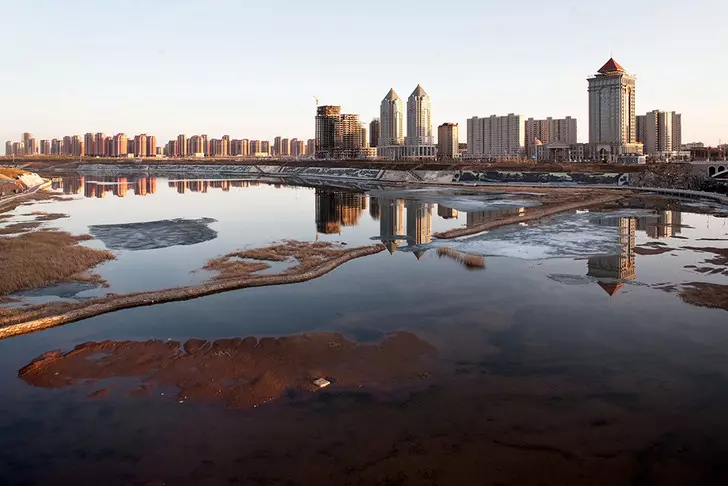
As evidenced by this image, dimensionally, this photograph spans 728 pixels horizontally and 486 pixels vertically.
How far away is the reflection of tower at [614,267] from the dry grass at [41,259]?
29092 millimetres

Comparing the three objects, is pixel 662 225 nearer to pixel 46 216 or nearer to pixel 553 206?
pixel 553 206

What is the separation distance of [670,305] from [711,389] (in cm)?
938

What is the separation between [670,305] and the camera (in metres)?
24.7

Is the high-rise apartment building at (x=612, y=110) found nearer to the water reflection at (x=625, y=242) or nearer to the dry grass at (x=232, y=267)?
the water reflection at (x=625, y=242)

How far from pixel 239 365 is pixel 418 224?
127 ft

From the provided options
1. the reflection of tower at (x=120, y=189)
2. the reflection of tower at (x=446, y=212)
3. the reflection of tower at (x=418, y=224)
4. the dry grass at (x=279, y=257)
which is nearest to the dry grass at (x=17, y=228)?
the dry grass at (x=279, y=257)

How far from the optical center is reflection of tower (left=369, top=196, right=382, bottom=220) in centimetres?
6388

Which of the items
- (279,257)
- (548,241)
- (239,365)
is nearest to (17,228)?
(279,257)

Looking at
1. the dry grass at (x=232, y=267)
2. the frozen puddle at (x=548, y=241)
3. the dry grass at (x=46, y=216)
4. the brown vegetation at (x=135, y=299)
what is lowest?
the brown vegetation at (x=135, y=299)

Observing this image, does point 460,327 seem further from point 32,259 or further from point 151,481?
point 32,259

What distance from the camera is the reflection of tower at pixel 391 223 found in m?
44.0

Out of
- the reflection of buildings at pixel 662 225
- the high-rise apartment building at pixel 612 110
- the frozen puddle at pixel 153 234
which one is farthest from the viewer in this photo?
the high-rise apartment building at pixel 612 110

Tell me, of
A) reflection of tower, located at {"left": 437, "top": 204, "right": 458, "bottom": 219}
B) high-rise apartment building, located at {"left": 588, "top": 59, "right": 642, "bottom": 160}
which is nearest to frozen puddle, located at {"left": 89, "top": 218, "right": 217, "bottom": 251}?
reflection of tower, located at {"left": 437, "top": 204, "right": 458, "bottom": 219}

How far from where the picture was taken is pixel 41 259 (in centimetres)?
3306
